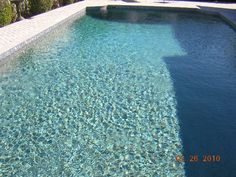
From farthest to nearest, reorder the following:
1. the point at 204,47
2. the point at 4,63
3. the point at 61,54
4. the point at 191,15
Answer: the point at 191,15 → the point at 204,47 → the point at 61,54 → the point at 4,63

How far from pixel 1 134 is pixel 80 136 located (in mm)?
1407

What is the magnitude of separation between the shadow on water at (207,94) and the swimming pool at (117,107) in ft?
0.07

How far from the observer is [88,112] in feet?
21.8

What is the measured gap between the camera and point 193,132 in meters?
6.11

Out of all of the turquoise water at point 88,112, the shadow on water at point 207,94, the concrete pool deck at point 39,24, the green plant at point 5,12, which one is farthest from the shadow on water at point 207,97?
the green plant at point 5,12

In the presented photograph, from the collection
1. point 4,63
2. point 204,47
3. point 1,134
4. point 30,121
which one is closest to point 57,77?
point 4,63

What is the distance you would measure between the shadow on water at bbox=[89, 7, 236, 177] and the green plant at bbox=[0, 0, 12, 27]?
670 cm

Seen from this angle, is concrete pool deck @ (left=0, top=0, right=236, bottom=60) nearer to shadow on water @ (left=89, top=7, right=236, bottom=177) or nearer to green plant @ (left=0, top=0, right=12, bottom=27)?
green plant @ (left=0, top=0, right=12, bottom=27)

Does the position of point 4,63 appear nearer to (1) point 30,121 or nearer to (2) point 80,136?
(1) point 30,121

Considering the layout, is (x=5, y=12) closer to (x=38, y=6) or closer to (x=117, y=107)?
(x=38, y=6)

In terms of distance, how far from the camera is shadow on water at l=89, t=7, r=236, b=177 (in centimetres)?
543
